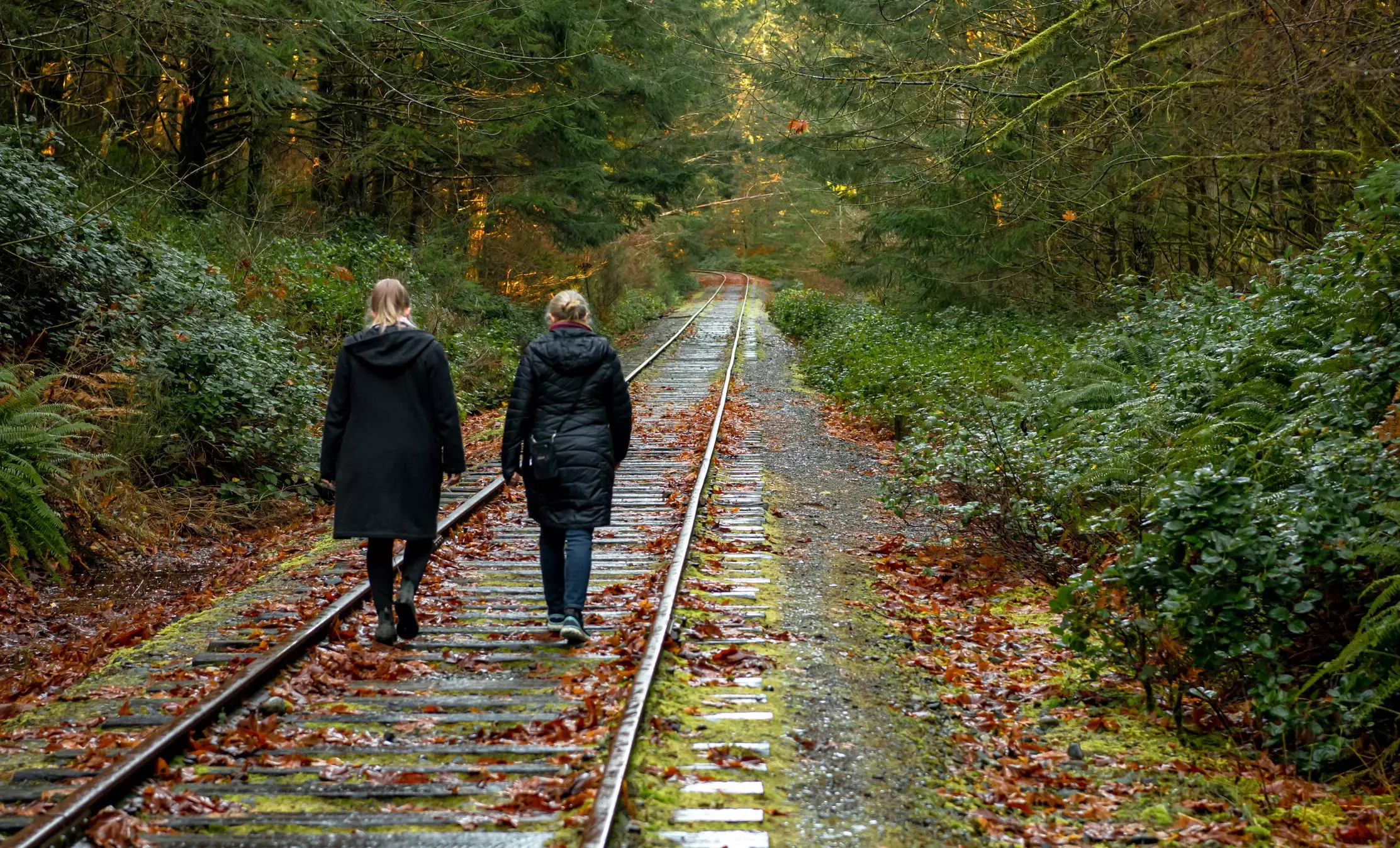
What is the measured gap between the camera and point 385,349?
663 cm

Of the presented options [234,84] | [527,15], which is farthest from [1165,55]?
[234,84]

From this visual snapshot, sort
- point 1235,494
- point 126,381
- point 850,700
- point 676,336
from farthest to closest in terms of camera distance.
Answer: point 676,336
point 126,381
point 850,700
point 1235,494

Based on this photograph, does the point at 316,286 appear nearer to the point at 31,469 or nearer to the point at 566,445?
the point at 31,469

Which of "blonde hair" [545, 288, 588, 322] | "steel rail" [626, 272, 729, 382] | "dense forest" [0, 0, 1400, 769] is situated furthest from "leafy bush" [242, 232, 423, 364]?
"blonde hair" [545, 288, 588, 322]

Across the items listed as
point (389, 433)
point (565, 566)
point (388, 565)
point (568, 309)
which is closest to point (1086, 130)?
point (568, 309)

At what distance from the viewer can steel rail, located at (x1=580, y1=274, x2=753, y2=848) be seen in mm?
4266

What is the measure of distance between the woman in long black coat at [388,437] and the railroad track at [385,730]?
0.68 meters

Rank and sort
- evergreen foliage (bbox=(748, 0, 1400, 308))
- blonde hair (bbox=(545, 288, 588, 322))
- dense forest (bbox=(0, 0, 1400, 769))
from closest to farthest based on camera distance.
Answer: dense forest (bbox=(0, 0, 1400, 769))
blonde hair (bbox=(545, 288, 588, 322))
evergreen foliage (bbox=(748, 0, 1400, 308))

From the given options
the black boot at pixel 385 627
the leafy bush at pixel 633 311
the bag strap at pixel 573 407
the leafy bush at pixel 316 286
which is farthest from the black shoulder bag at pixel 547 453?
the leafy bush at pixel 633 311

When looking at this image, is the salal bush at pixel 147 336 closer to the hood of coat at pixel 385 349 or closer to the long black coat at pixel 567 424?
the hood of coat at pixel 385 349

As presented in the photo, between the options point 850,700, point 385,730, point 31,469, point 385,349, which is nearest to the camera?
point 385,730

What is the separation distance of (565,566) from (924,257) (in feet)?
48.5

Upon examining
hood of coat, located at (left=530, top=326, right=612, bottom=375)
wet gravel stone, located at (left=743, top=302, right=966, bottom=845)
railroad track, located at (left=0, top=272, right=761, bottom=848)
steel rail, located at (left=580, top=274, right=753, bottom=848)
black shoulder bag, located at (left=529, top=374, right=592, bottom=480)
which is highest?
hood of coat, located at (left=530, top=326, right=612, bottom=375)

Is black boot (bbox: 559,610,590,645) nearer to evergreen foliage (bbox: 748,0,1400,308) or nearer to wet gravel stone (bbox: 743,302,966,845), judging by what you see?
wet gravel stone (bbox: 743,302,966,845)
